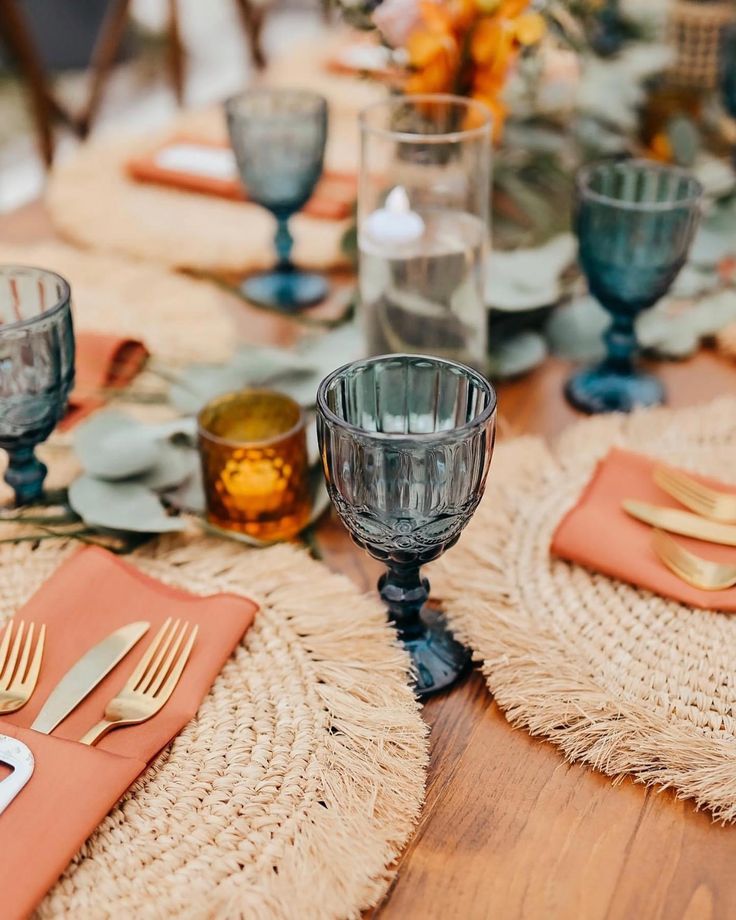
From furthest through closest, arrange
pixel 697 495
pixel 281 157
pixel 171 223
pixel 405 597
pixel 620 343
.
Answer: pixel 171 223
pixel 281 157
pixel 620 343
pixel 697 495
pixel 405 597

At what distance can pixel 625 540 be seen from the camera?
708 mm

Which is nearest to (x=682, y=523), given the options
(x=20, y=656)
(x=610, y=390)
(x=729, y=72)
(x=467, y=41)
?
(x=610, y=390)

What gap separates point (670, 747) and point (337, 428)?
26 centimetres

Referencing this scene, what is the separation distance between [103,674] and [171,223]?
2.57 ft

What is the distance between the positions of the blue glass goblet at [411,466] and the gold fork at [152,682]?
0.13m

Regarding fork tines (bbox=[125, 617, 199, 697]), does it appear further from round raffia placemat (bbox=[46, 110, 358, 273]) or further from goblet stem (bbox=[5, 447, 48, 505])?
round raffia placemat (bbox=[46, 110, 358, 273])

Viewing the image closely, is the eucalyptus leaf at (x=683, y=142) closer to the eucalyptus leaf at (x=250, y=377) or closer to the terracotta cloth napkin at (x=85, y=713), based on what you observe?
the eucalyptus leaf at (x=250, y=377)

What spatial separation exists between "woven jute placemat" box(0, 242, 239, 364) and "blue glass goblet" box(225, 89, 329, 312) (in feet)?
0.20

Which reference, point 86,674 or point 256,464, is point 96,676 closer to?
point 86,674

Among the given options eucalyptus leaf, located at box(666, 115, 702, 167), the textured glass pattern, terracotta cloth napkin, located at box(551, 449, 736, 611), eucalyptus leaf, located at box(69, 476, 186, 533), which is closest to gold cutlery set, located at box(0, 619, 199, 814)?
eucalyptus leaf, located at box(69, 476, 186, 533)

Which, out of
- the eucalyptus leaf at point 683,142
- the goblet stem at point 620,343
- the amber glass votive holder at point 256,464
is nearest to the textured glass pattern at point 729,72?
the eucalyptus leaf at point 683,142

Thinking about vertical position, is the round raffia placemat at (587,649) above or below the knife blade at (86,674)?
below

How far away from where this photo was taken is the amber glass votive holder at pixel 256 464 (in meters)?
0.72

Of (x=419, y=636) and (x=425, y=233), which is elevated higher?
(x=425, y=233)
